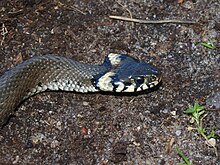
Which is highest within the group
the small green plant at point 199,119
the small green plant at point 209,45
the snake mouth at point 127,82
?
the small green plant at point 209,45

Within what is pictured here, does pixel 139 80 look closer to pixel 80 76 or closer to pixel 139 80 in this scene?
pixel 139 80

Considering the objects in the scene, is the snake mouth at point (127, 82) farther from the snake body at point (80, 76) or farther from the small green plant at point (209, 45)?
the small green plant at point (209, 45)

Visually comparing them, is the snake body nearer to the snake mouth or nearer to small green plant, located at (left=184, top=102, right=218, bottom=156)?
the snake mouth

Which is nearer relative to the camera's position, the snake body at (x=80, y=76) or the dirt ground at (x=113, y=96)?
the dirt ground at (x=113, y=96)

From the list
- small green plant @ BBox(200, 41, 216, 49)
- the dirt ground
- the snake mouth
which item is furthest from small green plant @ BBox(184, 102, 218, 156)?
small green plant @ BBox(200, 41, 216, 49)

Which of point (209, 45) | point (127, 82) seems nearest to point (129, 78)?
point (127, 82)

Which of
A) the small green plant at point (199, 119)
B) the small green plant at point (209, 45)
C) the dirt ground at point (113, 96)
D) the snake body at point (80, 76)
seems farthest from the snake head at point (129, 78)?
the small green plant at point (209, 45)

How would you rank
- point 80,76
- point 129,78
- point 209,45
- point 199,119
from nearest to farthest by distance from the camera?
1. point 199,119
2. point 129,78
3. point 80,76
4. point 209,45
